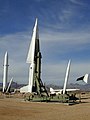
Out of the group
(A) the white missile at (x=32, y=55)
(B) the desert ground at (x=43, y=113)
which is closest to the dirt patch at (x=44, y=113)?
(B) the desert ground at (x=43, y=113)

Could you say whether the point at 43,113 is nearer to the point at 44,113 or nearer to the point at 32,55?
the point at 44,113

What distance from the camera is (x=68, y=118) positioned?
1667 cm

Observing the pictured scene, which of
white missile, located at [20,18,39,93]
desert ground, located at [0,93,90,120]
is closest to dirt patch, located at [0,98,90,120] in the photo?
desert ground, located at [0,93,90,120]

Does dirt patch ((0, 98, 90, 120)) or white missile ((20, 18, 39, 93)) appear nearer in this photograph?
dirt patch ((0, 98, 90, 120))

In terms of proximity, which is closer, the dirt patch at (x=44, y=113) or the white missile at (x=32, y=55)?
the dirt patch at (x=44, y=113)

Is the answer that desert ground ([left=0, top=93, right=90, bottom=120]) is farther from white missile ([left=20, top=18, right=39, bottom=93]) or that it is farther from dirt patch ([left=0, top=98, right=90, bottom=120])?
white missile ([left=20, top=18, right=39, bottom=93])

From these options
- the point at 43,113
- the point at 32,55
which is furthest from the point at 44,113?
the point at 32,55

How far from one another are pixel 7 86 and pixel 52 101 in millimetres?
33207

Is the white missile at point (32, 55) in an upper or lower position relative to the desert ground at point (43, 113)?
upper

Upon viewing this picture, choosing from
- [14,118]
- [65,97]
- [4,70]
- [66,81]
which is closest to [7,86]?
[4,70]

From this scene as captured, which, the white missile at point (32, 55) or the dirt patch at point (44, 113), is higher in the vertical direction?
the white missile at point (32, 55)

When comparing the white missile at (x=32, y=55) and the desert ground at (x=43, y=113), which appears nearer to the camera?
the desert ground at (x=43, y=113)

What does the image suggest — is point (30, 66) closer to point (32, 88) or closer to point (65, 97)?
point (32, 88)

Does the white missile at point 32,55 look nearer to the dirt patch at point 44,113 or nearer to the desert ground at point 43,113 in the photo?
the desert ground at point 43,113
